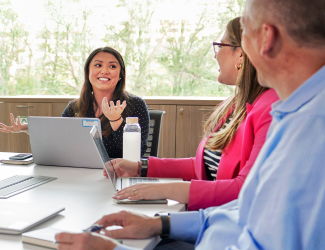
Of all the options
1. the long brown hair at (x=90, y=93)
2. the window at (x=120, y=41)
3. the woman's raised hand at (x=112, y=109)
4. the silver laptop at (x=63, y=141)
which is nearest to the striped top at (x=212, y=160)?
the silver laptop at (x=63, y=141)

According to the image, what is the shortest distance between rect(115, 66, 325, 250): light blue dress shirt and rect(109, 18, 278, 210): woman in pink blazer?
19.0 inches

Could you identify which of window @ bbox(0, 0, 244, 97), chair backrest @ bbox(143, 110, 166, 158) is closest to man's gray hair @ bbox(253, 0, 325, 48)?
chair backrest @ bbox(143, 110, 166, 158)

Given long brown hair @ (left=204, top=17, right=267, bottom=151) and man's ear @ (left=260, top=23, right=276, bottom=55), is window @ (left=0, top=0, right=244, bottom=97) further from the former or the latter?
man's ear @ (left=260, top=23, right=276, bottom=55)

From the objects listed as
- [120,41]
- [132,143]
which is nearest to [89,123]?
[132,143]

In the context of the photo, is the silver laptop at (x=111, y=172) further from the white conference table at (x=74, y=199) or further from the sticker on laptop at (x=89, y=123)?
the sticker on laptop at (x=89, y=123)

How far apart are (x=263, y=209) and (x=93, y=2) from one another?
365 centimetres

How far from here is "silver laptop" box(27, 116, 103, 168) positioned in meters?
1.50

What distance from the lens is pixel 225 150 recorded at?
1306mm

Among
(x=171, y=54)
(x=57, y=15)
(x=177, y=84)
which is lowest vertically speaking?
(x=177, y=84)

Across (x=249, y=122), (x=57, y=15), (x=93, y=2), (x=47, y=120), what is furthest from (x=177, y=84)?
(x=249, y=122)

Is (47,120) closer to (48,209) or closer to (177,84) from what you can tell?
(48,209)

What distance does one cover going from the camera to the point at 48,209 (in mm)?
952

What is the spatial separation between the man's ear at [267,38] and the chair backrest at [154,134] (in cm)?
156

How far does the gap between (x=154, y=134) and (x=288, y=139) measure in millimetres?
1637
